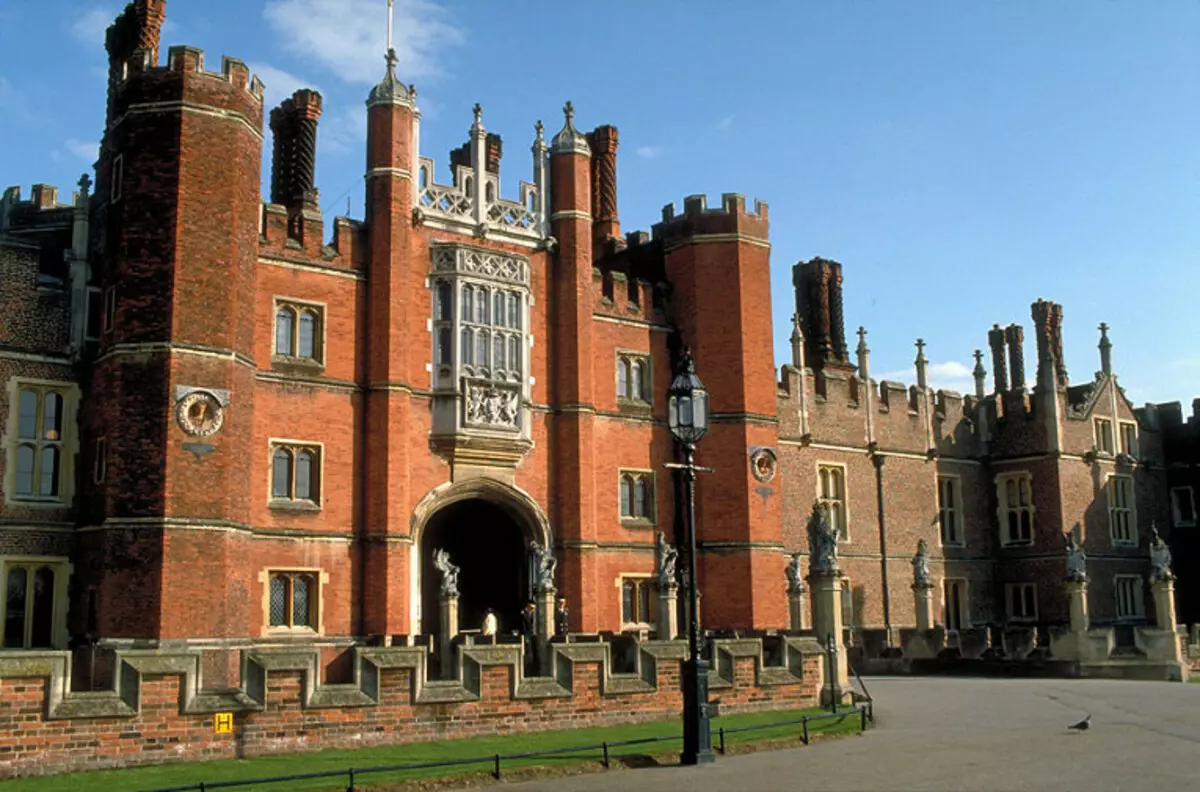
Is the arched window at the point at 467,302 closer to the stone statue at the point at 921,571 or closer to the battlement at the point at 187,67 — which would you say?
the battlement at the point at 187,67

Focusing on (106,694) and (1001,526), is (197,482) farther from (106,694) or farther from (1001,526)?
(1001,526)

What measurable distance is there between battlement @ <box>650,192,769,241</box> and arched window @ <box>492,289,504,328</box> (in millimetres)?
5974

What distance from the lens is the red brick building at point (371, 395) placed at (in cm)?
2216

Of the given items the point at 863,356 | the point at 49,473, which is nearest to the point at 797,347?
the point at 863,356

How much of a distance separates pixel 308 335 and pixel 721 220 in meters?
11.0

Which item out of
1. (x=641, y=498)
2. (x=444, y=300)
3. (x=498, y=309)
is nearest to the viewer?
(x=444, y=300)

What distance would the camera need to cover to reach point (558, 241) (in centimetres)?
2878

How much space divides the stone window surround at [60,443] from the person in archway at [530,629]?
8708mm

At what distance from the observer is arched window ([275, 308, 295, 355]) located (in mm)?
24641

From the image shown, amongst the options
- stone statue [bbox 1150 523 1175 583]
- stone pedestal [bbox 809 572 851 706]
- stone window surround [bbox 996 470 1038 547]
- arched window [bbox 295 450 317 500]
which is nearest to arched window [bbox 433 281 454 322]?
arched window [bbox 295 450 317 500]

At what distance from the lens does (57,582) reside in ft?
73.9

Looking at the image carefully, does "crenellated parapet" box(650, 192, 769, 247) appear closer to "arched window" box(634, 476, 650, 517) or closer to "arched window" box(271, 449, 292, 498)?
"arched window" box(634, 476, 650, 517)

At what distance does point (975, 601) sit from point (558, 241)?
1915 cm

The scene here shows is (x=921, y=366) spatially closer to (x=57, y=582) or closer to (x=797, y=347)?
(x=797, y=347)
